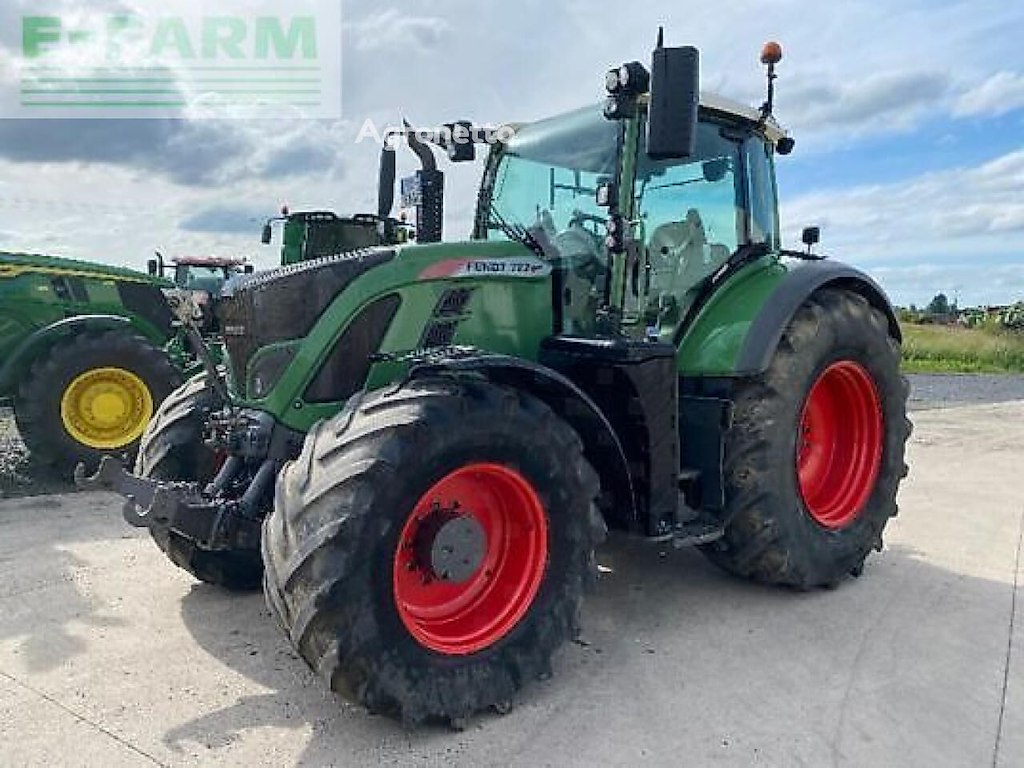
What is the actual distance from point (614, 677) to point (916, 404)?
39.6ft

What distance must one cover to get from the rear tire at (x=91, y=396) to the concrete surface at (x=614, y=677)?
2454 millimetres

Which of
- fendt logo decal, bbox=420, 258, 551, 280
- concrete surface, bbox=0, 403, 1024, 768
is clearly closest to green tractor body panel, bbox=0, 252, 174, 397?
concrete surface, bbox=0, 403, 1024, 768

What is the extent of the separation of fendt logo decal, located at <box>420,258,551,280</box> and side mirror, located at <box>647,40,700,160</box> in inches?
29.3

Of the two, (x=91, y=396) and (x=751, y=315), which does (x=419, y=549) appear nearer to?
(x=751, y=315)

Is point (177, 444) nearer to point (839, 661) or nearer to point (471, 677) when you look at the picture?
point (471, 677)

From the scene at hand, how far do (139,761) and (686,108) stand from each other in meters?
2.95

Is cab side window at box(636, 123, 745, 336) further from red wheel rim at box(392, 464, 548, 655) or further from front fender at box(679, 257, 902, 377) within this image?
red wheel rim at box(392, 464, 548, 655)

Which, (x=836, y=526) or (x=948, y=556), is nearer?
(x=836, y=526)

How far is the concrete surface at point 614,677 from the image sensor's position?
303 centimetres

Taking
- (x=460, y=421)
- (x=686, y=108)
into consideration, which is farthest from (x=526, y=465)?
(x=686, y=108)

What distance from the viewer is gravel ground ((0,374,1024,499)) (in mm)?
7387

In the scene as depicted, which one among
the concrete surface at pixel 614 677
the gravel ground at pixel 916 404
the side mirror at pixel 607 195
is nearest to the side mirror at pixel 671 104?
the side mirror at pixel 607 195

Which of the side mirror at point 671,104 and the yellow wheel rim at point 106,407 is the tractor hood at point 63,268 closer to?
the yellow wheel rim at point 106,407

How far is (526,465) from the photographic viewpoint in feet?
10.9
